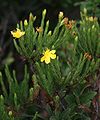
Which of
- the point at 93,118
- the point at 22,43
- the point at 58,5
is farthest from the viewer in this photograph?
the point at 58,5

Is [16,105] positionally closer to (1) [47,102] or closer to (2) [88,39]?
(1) [47,102]

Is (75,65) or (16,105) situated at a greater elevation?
(75,65)

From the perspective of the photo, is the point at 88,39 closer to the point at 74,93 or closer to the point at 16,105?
the point at 74,93

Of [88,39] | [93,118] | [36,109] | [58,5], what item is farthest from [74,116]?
[58,5]

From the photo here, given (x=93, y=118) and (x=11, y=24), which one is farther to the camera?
(x=11, y=24)

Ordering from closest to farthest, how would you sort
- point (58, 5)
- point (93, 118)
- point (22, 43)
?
point (22, 43) → point (93, 118) → point (58, 5)

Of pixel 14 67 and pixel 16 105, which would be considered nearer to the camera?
pixel 16 105

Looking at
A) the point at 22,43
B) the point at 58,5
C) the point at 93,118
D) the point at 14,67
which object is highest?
the point at 58,5

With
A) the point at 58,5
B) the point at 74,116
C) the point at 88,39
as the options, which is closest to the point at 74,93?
the point at 74,116

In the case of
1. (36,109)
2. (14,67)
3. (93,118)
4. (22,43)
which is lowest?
(93,118)
